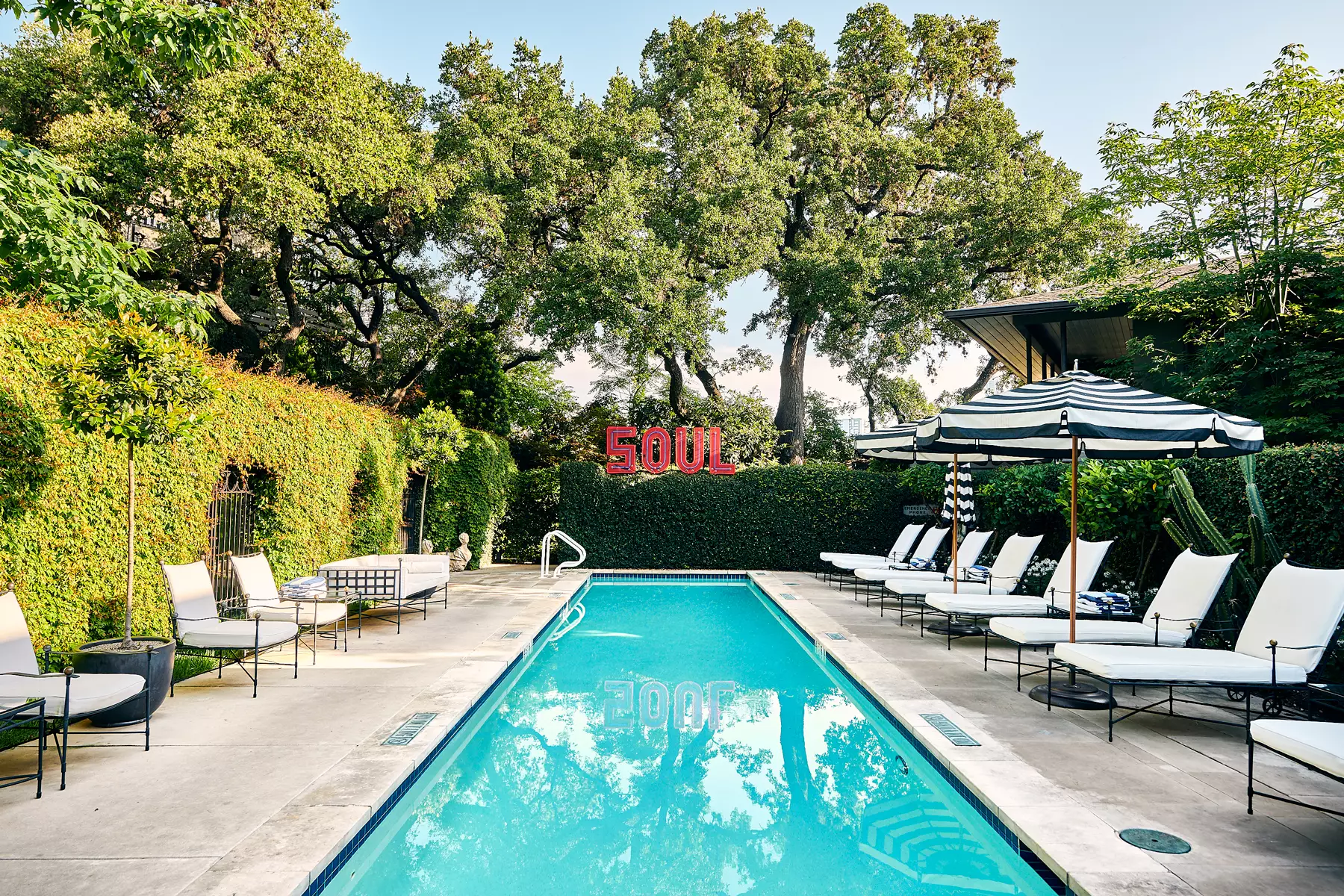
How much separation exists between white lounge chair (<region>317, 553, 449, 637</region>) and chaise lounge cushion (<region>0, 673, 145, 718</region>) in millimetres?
3987

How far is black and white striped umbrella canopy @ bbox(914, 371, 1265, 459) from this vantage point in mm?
5395

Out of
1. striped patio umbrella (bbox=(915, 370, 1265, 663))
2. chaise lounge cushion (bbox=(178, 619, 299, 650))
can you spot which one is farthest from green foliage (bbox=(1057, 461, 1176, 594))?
chaise lounge cushion (bbox=(178, 619, 299, 650))

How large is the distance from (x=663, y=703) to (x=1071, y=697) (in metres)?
3.31

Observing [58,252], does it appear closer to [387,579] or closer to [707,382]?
[387,579]

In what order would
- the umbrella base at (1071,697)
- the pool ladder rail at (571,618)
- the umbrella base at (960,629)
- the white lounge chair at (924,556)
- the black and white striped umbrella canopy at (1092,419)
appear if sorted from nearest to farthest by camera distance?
the black and white striped umbrella canopy at (1092,419), the umbrella base at (1071,697), the umbrella base at (960,629), the pool ladder rail at (571,618), the white lounge chair at (924,556)

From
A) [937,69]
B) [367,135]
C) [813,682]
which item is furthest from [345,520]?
[937,69]

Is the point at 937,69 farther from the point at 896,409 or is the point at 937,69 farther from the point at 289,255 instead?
the point at 289,255

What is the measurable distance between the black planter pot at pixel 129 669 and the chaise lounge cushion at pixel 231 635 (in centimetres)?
81

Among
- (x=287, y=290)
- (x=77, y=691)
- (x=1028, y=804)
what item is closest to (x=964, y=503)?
(x=1028, y=804)

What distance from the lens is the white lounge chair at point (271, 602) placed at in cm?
720

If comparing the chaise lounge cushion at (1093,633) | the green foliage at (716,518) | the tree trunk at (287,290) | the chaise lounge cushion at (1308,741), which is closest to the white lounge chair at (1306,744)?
the chaise lounge cushion at (1308,741)

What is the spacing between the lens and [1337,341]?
38.0 ft

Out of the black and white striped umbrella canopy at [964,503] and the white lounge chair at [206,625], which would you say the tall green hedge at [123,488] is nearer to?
the white lounge chair at [206,625]

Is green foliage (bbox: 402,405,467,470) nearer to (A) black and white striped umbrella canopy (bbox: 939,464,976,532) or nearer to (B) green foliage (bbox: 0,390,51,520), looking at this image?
(B) green foliage (bbox: 0,390,51,520)
